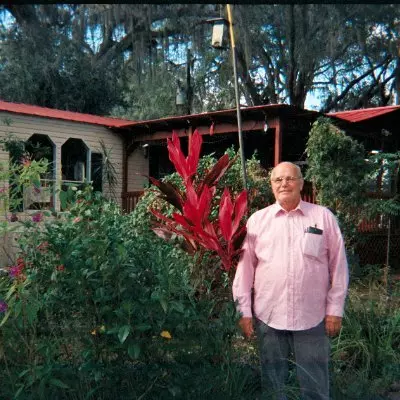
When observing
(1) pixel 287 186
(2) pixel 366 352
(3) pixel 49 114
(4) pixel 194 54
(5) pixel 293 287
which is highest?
(4) pixel 194 54

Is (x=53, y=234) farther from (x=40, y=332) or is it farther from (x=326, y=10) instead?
(x=326, y=10)

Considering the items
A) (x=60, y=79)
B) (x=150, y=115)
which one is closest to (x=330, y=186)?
(x=60, y=79)

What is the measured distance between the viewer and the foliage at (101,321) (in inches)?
96.0

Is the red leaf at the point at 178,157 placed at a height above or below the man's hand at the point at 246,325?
above

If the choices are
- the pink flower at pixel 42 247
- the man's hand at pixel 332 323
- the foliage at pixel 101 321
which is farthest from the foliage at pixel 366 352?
the pink flower at pixel 42 247

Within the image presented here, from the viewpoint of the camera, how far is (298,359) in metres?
2.84

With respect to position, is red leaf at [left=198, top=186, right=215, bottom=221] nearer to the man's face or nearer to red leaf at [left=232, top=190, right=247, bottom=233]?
red leaf at [left=232, top=190, right=247, bottom=233]

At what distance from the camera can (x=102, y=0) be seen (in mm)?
1359

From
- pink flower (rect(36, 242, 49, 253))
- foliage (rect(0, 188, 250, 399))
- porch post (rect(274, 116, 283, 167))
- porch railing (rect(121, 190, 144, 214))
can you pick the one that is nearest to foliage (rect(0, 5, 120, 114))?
porch railing (rect(121, 190, 144, 214))

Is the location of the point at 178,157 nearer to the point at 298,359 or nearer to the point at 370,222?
the point at 298,359

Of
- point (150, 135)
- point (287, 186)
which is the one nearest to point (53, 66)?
point (150, 135)

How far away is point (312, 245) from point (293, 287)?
0.77ft

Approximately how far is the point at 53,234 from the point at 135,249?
408 millimetres

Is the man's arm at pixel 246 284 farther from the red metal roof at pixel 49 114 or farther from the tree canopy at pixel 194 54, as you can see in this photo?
the tree canopy at pixel 194 54
